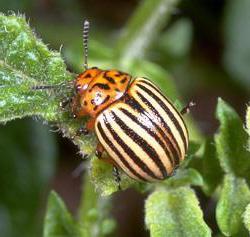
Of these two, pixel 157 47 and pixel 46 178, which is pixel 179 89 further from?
pixel 46 178

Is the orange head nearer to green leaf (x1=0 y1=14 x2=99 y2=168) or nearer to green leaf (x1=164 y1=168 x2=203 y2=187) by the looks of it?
green leaf (x1=0 y1=14 x2=99 y2=168)

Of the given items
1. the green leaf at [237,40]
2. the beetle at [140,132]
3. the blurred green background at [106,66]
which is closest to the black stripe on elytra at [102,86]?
the beetle at [140,132]

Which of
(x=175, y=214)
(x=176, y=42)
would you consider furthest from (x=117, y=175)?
(x=176, y=42)

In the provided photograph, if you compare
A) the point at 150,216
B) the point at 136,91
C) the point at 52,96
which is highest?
the point at 136,91

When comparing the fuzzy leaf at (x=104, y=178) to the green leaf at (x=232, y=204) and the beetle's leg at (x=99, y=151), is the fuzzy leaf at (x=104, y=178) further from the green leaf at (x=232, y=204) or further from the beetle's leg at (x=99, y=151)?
the green leaf at (x=232, y=204)

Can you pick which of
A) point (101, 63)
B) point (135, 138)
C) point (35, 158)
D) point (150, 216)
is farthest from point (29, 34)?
point (35, 158)

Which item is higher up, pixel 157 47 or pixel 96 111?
pixel 157 47
